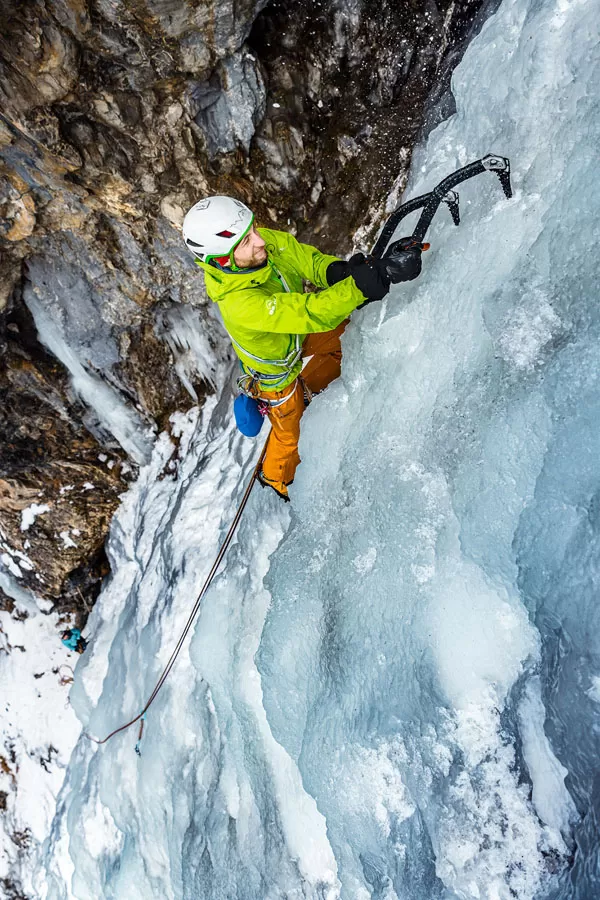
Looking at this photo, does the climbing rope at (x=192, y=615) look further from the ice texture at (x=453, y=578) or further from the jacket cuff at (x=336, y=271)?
the jacket cuff at (x=336, y=271)

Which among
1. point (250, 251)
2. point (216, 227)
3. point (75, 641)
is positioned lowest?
point (75, 641)

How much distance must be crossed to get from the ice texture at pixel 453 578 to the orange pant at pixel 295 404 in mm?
124

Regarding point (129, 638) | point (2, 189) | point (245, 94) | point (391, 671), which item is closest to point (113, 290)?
point (2, 189)

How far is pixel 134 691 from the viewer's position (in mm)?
4828

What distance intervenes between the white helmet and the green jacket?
0.10m

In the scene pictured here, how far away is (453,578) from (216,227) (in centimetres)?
188

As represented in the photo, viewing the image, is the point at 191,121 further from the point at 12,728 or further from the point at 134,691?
the point at 12,728

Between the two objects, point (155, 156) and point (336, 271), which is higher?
point (155, 156)

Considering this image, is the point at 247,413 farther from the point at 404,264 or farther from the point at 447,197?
the point at 447,197

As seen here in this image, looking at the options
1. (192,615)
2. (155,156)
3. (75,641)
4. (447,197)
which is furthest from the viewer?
(75,641)

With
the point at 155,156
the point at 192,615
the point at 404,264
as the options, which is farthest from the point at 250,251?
the point at 192,615

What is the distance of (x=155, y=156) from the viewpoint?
4062 millimetres

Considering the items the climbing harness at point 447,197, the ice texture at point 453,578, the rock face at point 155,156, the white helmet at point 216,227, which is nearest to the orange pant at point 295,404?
the ice texture at point 453,578

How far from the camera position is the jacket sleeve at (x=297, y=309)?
2582 mm
